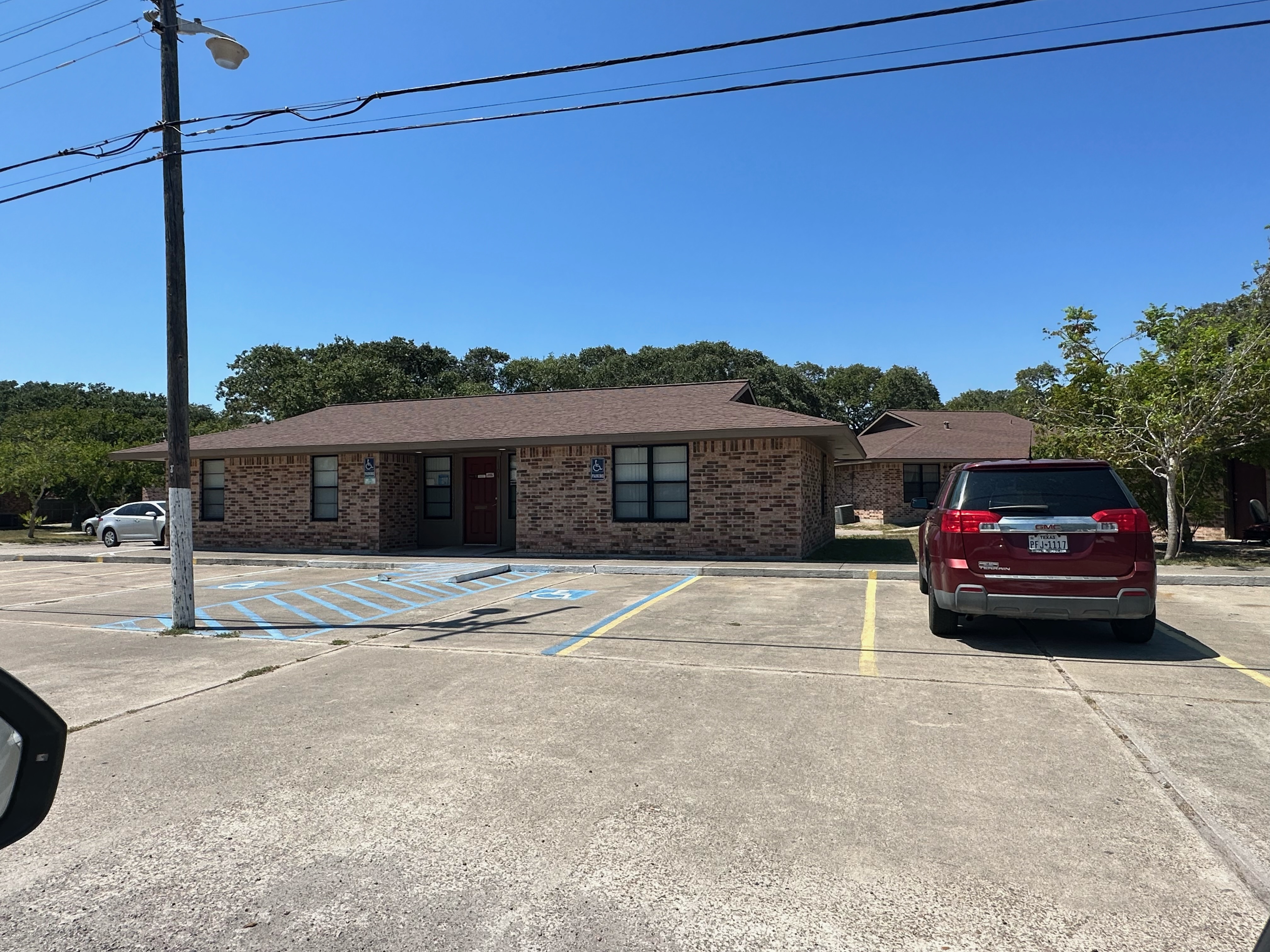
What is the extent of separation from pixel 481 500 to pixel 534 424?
3.04m

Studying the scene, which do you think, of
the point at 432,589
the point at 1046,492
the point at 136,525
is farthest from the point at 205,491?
the point at 1046,492

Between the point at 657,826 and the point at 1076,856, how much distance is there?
6.03ft

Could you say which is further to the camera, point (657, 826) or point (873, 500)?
point (873, 500)

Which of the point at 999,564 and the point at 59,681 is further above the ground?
the point at 999,564

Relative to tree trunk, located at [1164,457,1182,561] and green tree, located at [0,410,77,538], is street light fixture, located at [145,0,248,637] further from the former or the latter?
green tree, located at [0,410,77,538]

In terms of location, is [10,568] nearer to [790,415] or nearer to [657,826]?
[790,415]

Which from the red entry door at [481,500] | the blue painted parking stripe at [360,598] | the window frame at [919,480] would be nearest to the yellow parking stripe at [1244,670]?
the blue painted parking stripe at [360,598]

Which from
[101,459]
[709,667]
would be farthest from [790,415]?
[101,459]

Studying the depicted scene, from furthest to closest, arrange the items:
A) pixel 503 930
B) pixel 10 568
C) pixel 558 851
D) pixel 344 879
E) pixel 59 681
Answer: pixel 10 568, pixel 59 681, pixel 558 851, pixel 344 879, pixel 503 930

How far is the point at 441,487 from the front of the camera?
66.9ft

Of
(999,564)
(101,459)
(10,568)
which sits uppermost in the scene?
(101,459)

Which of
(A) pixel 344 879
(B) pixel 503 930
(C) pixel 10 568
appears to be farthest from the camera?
(C) pixel 10 568

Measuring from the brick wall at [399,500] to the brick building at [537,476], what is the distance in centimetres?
4

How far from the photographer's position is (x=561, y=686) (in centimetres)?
605
